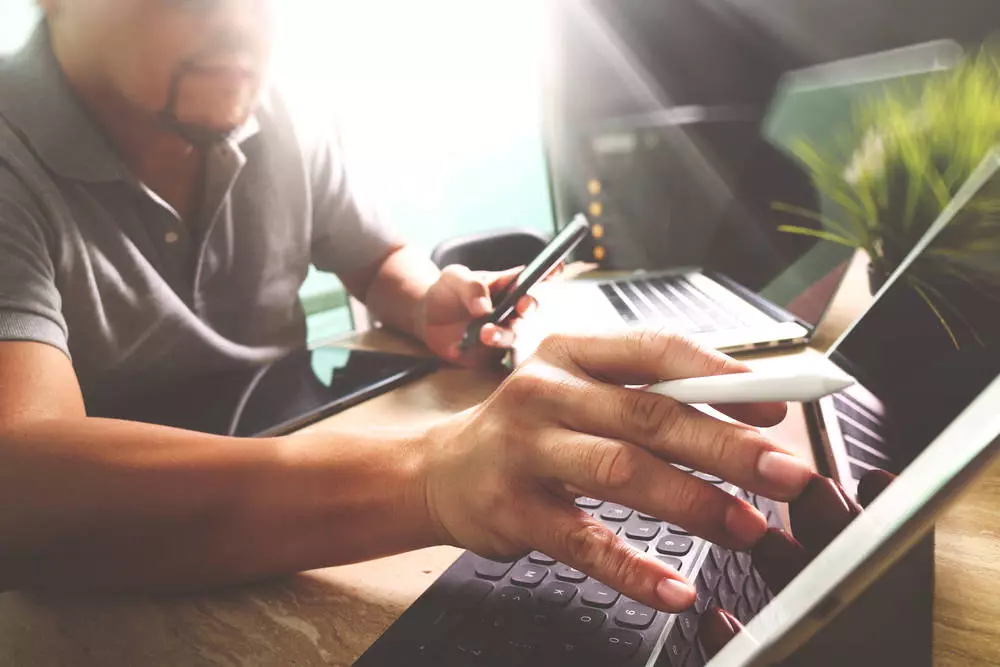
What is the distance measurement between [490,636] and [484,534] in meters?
0.05

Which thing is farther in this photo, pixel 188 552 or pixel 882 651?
pixel 188 552

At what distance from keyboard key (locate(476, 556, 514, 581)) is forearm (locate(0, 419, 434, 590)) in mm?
36

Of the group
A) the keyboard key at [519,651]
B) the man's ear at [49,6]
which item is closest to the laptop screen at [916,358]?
the keyboard key at [519,651]

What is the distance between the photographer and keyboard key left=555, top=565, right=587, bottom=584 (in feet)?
1.12

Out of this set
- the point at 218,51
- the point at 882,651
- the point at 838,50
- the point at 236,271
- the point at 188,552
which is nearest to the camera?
the point at 882,651

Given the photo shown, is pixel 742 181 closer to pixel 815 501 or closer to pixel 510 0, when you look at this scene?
pixel 510 0

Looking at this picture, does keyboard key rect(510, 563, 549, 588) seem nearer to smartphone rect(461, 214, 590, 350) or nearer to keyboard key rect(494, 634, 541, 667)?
keyboard key rect(494, 634, 541, 667)

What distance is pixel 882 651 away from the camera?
10.0 inches

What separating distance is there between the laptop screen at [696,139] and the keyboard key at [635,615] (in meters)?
0.49

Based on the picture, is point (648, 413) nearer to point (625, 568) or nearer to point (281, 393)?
point (625, 568)

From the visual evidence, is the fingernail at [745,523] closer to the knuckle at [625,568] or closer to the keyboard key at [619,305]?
the knuckle at [625,568]

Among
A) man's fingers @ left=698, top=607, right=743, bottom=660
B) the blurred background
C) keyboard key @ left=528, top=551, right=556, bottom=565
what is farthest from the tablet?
man's fingers @ left=698, top=607, right=743, bottom=660

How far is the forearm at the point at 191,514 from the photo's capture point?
385 millimetres

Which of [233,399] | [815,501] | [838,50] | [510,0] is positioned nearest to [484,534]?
[815,501]
